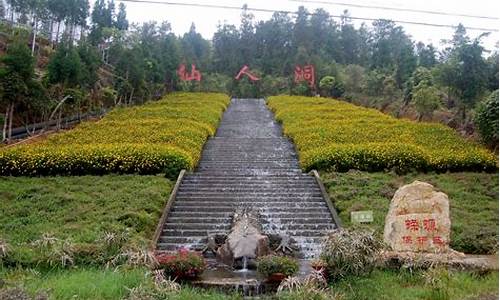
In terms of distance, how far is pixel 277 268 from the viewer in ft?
25.5

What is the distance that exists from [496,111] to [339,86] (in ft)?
92.0

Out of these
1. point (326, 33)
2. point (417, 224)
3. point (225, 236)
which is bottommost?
point (225, 236)

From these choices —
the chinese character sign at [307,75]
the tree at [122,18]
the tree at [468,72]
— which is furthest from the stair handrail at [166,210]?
the tree at [122,18]

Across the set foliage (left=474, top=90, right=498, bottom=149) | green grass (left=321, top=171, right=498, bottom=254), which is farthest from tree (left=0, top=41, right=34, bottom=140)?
foliage (left=474, top=90, right=498, bottom=149)

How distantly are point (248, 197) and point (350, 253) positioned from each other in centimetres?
643

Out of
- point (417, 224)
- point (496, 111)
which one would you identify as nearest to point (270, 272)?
point (417, 224)

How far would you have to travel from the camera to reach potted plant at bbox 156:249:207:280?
25.5ft

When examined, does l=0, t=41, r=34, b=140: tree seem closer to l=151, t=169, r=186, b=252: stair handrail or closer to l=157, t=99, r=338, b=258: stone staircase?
l=157, t=99, r=338, b=258: stone staircase

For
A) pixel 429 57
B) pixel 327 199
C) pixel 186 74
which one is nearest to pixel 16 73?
pixel 327 199

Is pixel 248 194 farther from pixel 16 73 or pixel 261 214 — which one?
pixel 16 73

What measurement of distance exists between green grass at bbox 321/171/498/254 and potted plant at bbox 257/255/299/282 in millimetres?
3335

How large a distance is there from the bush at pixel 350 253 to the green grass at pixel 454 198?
9.39 ft

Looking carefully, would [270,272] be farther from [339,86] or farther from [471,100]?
[339,86]

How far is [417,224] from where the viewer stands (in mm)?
8656
